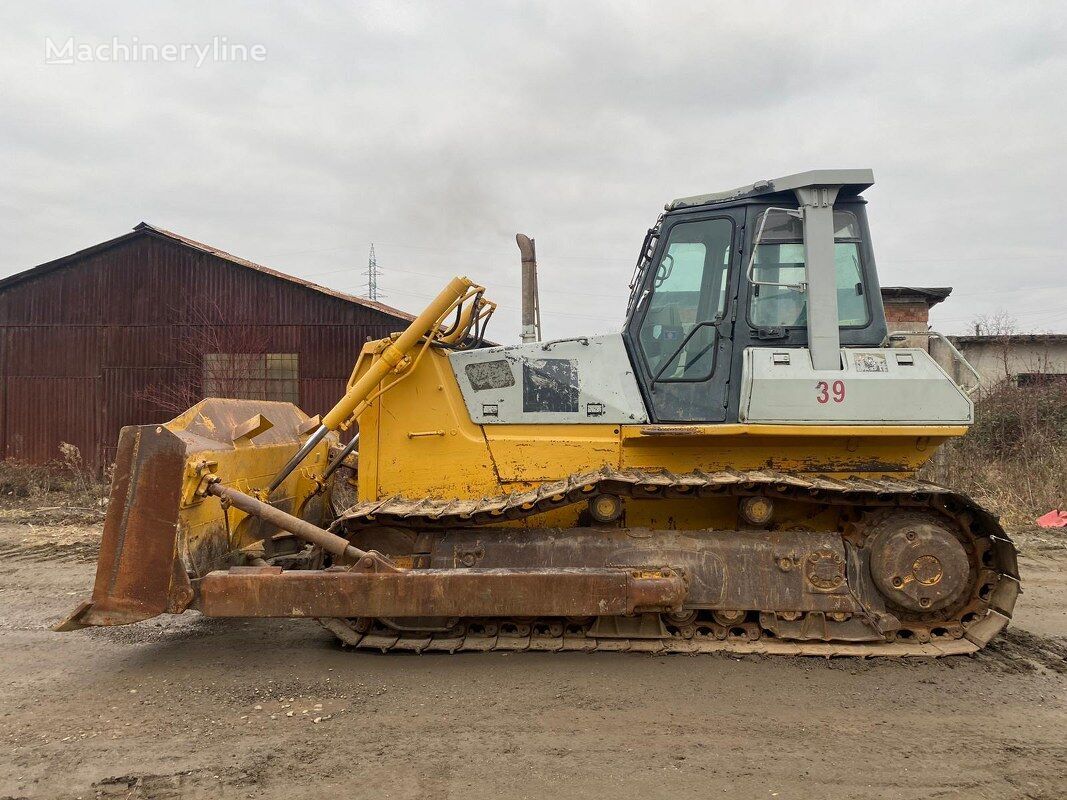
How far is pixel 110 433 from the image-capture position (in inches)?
543

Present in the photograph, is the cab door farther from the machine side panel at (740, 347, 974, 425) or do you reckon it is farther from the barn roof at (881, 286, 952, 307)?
the barn roof at (881, 286, 952, 307)

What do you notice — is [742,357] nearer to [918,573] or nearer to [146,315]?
[918,573]

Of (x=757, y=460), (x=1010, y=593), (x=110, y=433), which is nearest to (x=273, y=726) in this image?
(x=757, y=460)

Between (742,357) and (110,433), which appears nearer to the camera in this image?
Answer: (742,357)

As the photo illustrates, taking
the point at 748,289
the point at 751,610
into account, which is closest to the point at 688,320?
the point at 748,289

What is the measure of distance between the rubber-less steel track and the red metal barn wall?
989 cm

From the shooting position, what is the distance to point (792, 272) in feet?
15.3

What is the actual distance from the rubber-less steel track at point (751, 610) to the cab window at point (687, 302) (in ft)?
2.61

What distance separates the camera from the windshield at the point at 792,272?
462 cm

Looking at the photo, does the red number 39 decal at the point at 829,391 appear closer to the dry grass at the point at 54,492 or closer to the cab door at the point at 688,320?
the cab door at the point at 688,320

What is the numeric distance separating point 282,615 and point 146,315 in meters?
12.1

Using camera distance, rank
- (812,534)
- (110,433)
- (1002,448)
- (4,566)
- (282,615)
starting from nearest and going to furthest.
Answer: (282,615), (812,534), (4,566), (1002,448), (110,433)

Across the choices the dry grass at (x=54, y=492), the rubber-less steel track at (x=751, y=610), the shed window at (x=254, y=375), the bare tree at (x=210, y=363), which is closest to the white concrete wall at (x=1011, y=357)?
the rubber-less steel track at (x=751, y=610)

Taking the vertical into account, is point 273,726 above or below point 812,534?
below
